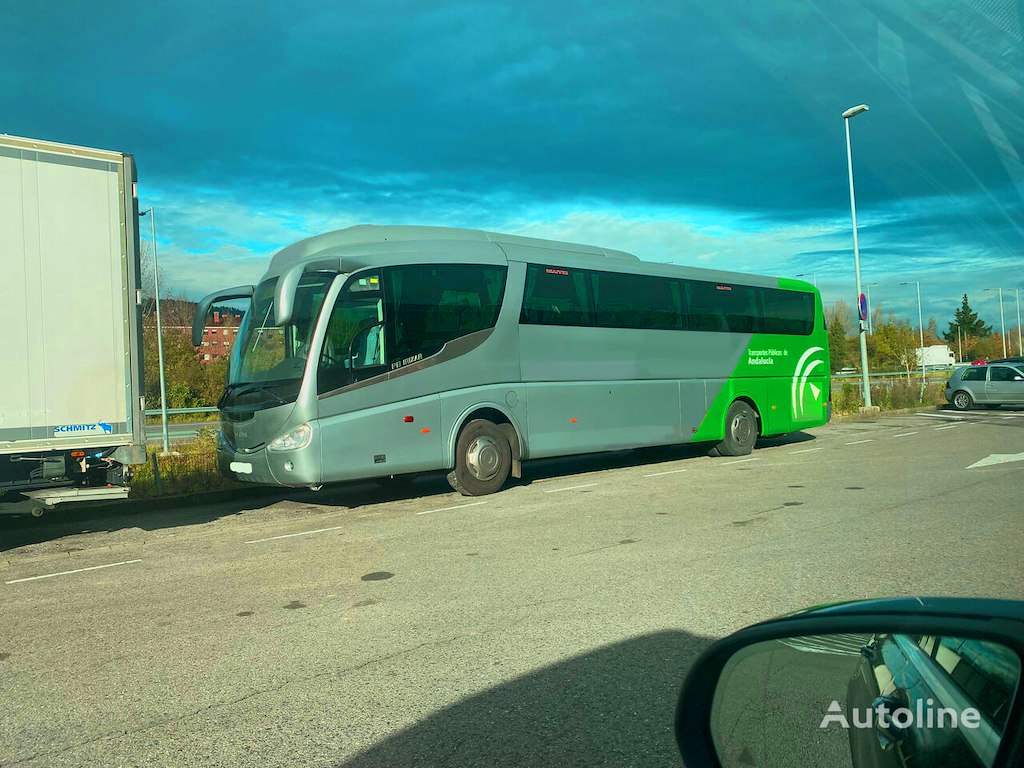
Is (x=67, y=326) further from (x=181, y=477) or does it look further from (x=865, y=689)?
(x=865, y=689)

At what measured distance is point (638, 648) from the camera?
453 centimetres

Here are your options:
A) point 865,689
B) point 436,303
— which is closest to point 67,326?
point 436,303

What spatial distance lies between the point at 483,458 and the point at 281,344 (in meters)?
3.11

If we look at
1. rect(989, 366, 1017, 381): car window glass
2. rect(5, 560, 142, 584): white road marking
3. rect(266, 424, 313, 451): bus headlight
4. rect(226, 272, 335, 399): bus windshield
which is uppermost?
rect(226, 272, 335, 399): bus windshield

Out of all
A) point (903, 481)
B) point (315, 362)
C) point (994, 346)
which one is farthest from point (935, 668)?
point (994, 346)

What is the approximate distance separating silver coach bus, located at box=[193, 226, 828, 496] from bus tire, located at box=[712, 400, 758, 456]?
5 cm

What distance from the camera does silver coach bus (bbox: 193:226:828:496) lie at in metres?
10.0

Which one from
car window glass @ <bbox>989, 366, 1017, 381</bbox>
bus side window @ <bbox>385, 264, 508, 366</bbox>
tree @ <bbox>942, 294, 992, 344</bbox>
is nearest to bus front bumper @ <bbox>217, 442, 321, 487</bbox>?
bus side window @ <bbox>385, 264, 508, 366</bbox>

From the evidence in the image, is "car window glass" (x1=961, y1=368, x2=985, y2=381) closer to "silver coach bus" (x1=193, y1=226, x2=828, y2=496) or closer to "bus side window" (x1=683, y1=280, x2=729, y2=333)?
"silver coach bus" (x1=193, y1=226, x2=828, y2=496)

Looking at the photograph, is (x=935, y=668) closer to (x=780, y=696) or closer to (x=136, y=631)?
(x=780, y=696)

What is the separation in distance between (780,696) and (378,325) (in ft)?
29.7

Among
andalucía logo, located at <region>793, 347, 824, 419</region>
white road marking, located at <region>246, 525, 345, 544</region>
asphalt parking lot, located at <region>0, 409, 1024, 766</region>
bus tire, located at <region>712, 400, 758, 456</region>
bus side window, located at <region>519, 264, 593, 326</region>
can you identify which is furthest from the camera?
andalucía logo, located at <region>793, 347, 824, 419</region>

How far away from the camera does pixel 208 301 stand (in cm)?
1152

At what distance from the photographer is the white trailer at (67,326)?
7.55m
